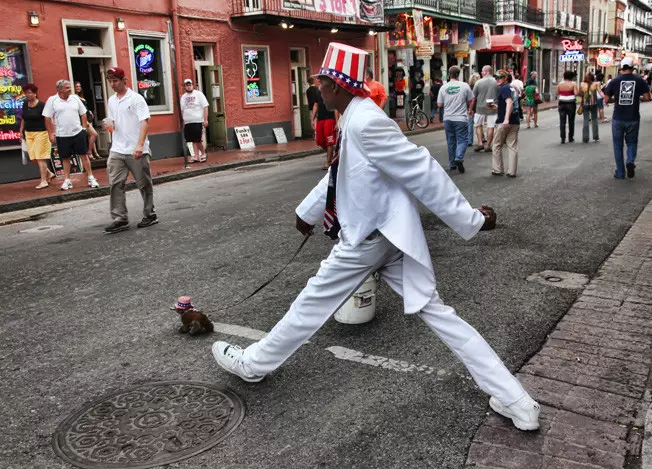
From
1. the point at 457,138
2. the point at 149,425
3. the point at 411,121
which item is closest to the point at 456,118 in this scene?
the point at 457,138

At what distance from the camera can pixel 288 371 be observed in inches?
152

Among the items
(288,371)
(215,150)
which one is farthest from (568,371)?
(215,150)

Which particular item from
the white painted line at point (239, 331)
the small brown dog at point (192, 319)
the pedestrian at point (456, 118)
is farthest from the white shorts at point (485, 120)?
the small brown dog at point (192, 319)

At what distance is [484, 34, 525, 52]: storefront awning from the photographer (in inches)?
1505

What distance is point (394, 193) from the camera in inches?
124

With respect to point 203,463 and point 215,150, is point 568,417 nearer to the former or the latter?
point 203,463

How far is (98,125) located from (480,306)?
13.9 metres

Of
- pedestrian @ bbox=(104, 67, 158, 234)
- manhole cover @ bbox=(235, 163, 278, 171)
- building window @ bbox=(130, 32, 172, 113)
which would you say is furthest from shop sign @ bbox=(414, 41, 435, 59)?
pedestrian @ bbox=(104, 67, 158, 234)

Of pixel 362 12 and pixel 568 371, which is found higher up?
pixel 362 12

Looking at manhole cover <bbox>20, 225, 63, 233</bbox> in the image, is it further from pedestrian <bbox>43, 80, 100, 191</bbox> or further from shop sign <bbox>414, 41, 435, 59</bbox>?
shop sign <bbox>414, 41, 435, 59</bbox>

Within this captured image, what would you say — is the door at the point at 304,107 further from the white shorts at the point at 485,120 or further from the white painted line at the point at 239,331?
the white painted line at the point at 239,331

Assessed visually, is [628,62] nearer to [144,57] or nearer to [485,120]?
[485,120]

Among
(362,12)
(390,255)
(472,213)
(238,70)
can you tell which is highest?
(362,12)

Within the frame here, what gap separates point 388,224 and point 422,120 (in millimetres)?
22268
